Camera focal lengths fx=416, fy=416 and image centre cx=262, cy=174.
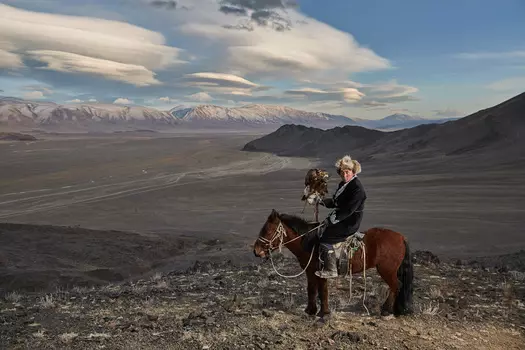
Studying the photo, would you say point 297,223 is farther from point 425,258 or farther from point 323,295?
point 425,258

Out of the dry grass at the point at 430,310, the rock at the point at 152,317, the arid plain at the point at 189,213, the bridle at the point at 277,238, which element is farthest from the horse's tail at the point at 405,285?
the arid plain at the point at 189,213

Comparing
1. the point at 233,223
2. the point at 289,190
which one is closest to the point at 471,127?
the point at 289,190

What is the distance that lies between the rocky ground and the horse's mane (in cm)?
138

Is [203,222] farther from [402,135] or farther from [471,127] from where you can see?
[402,135]

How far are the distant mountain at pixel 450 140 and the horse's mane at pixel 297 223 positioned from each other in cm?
3561

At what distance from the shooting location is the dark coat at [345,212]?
6008 mm

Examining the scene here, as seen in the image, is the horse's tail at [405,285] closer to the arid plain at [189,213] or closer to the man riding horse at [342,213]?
the man riding horse at [342,213]

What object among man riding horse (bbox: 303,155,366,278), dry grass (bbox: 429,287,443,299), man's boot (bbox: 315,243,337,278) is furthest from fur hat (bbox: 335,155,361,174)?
dry grass (bbox: 429,287,443,299)

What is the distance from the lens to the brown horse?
251 inches

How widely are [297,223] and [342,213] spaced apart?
842mm

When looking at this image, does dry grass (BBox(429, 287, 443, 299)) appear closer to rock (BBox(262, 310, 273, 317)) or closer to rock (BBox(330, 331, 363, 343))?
rock (BBox(330, 331, 363, 343))

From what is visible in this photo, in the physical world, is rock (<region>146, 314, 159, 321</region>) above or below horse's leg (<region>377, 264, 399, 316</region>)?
below

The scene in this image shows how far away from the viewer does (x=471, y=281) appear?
355 inches

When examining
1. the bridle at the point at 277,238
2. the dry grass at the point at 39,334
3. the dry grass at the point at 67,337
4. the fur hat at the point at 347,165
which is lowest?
the dry grass at the point at 39,334
